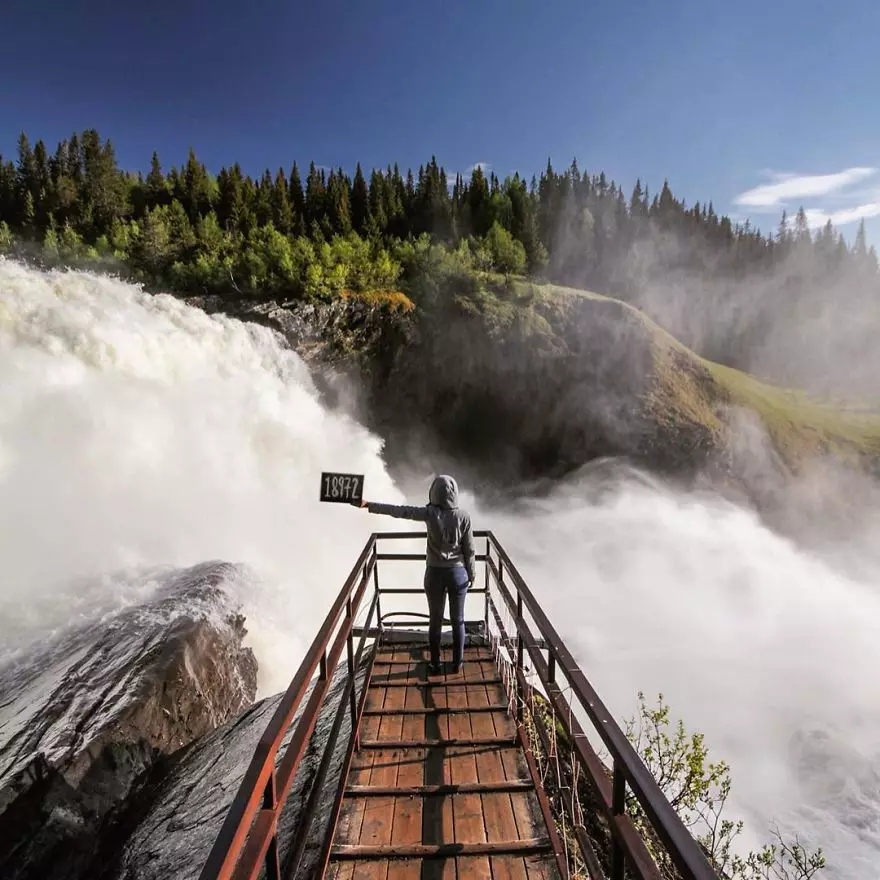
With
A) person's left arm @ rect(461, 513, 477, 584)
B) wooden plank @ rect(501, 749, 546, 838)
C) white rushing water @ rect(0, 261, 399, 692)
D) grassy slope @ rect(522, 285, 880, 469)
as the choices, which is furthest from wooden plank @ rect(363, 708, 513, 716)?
grassy slope @ rect(522, 285, 880, 469)

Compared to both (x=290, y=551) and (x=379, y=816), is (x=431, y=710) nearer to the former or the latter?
(x=379, y=816)

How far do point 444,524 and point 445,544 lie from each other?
19 cm

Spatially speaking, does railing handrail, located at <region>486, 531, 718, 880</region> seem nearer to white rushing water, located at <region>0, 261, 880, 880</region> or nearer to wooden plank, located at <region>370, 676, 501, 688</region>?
wooden plank, located at <region>370, 676, 501, 688</region>

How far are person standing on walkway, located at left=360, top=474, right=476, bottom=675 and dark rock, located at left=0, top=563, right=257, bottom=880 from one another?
140 inches

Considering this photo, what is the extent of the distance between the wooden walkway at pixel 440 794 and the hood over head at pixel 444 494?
1839 mm

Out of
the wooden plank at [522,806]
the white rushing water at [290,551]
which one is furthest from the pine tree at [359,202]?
the wooden plank at [522,806]

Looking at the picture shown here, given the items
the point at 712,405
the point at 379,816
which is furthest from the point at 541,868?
the point at 712,405

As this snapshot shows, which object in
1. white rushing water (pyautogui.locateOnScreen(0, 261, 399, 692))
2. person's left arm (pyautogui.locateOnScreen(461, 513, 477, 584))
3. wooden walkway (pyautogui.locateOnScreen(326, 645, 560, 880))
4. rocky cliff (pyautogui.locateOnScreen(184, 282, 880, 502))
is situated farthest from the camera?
rocky cliff (pyautogui.locateOnScreen(184, 282, 880, 502))

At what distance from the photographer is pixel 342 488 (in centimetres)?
424

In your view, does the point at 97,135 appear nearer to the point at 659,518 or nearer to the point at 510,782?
the point at 659,518

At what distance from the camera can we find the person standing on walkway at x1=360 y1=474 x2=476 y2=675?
16.4 feet

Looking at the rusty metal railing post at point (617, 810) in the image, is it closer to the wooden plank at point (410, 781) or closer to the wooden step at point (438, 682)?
the wooden plank at point (410, 781)

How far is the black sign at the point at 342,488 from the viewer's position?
4.20 meters

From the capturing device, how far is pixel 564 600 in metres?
17.6
